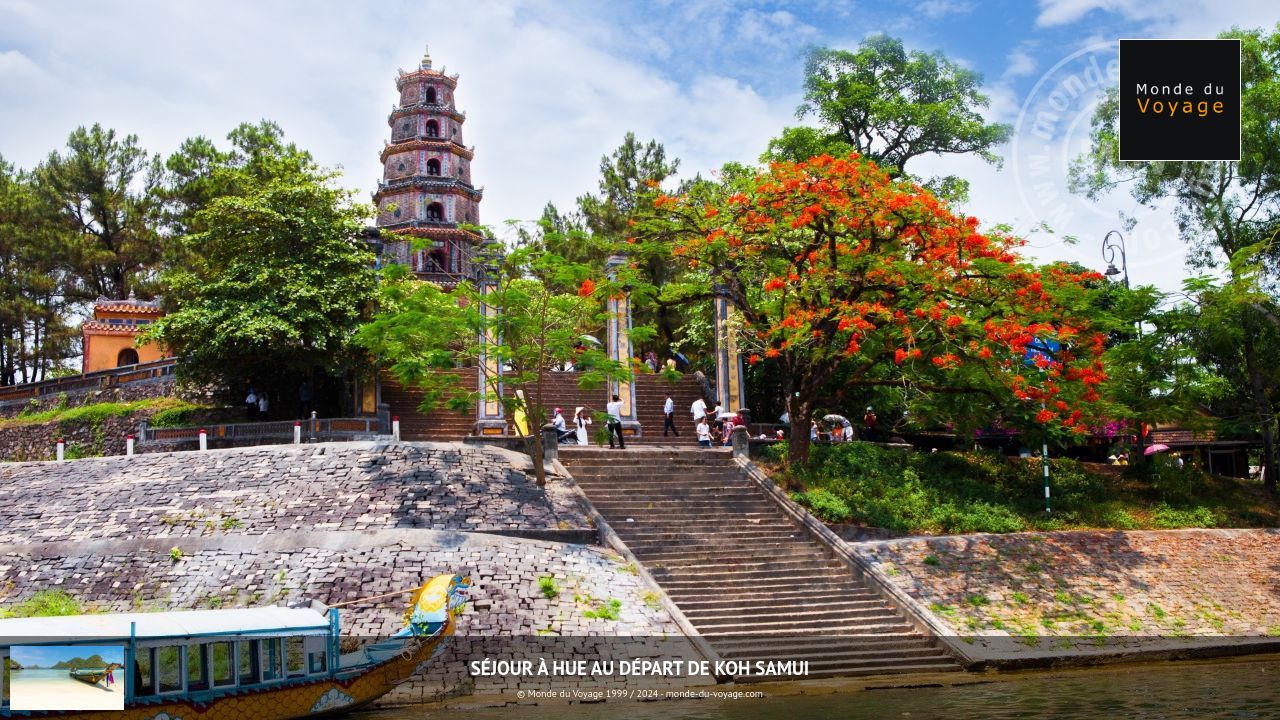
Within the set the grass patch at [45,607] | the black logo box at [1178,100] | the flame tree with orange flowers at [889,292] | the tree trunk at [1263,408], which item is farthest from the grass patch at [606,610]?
the tree trunk at [1263,408]

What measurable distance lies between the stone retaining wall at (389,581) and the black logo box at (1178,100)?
10.7 metres

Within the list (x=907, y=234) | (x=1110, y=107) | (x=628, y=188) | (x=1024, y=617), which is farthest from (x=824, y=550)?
(x=628, y=188)

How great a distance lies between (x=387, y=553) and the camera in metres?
18.3

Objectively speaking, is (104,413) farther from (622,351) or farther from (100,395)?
(622,351)

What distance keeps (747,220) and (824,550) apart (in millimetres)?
7383

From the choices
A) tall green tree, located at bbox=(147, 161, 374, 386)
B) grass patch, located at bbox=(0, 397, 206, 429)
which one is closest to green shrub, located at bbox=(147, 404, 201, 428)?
grass patch, located at bbox=(0, 397, 206, 429)

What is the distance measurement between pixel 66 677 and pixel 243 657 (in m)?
2.13

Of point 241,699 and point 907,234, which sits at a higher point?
point 907,234

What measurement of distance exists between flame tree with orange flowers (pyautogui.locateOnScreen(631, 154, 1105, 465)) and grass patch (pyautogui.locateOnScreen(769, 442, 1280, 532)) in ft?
4.47

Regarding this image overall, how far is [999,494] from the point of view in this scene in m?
24.0

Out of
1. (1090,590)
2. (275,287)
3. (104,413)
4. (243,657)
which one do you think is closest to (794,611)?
(1090,590)

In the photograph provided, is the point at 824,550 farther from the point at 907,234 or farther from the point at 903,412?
the point at 903,412

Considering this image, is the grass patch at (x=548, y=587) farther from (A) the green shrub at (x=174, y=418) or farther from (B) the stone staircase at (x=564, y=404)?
(A) the green shrub at (x=174, y=418)

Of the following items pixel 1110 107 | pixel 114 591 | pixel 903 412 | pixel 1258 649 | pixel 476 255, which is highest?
pixel 1110 107
